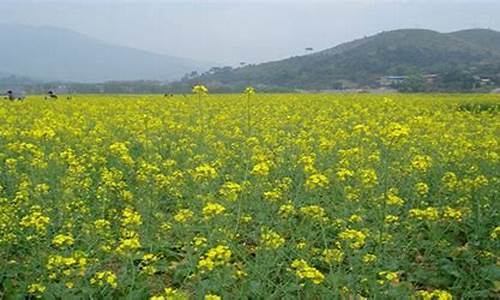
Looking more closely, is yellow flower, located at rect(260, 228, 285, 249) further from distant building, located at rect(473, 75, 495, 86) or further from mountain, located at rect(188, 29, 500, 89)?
mountain, located at rect(188, 29, 500, 89)

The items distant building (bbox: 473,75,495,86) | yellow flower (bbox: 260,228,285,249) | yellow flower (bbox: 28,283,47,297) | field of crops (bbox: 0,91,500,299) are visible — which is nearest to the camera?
yellow flower (bbox: 28,283,47,297)

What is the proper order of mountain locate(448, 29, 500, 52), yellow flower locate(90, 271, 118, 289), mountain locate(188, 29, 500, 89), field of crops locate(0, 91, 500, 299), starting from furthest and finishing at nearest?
1. mountain locate(448, 29, 500, 52)
2. mountain locate(188, 29, 500, 89)
3. field of crops locate(0, 91, 500, 299)
4. yellow flower locate(90, 271, 118, 289)

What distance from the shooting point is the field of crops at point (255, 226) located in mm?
3826

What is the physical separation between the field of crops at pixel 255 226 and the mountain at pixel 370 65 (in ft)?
171

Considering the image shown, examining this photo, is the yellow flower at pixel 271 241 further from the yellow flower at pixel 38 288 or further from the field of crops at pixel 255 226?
the yellow flower at pixel 38 288

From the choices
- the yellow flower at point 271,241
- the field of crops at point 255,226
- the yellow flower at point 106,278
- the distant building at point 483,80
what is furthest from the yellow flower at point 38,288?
the distant building at point 483,80

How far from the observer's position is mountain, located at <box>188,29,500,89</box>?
68375mm

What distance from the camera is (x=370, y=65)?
78.1m

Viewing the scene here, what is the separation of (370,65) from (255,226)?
75.5m

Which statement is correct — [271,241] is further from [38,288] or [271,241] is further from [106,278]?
[38,288]

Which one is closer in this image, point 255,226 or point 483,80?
point 255,226

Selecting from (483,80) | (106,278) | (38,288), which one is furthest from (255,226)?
(483,80)

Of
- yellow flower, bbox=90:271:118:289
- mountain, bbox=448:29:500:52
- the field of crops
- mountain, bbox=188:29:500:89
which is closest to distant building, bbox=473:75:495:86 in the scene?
mountain, bbox=188:29:500:89

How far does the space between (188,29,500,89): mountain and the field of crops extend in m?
52.1
